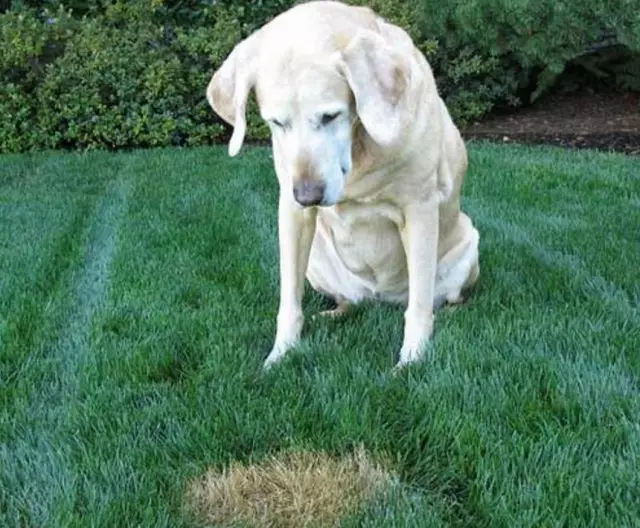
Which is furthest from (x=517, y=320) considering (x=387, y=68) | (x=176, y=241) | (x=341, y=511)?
(x=176, y=241)

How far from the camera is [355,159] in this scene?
241 centimetres

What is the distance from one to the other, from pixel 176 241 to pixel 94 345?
48.4 inches

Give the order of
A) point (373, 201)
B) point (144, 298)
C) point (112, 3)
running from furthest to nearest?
1. point (112, 3)
2. point (144, 298)
3. point (373, 201)

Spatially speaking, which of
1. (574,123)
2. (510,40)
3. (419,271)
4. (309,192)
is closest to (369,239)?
(419,271)

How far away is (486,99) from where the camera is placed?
702 centimetres

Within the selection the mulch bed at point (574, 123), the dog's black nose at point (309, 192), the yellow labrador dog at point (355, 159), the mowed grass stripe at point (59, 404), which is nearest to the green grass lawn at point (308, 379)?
the mowed grass stripe at point (59, 404)

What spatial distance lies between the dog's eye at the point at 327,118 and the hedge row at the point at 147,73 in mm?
4307

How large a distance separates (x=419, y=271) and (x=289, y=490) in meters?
0.89

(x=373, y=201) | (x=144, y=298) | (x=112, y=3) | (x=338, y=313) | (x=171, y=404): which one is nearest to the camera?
(x=171, y=404)

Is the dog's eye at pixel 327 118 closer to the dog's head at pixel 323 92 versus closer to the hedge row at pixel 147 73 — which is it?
the dog's head at pixel 323 92

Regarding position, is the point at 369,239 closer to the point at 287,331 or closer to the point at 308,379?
the point at 287,331

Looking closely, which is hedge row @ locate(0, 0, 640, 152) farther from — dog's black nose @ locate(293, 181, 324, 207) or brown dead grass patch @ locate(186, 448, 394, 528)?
brown dead grass patch @ locate(186, 448, 394, 528)

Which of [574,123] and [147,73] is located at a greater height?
[147,73]

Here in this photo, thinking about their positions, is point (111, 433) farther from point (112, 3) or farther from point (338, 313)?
point (112, 3)
